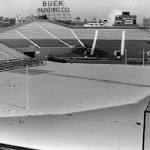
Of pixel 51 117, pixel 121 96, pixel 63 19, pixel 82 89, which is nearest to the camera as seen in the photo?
pixel 51 117

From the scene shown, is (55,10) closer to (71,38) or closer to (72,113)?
(71,38)

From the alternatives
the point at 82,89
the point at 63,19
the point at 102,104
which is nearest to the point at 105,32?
the point at 63,19

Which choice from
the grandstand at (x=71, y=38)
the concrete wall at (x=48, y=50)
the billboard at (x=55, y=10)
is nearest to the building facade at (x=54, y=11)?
the billboard at (x=55, y=10)

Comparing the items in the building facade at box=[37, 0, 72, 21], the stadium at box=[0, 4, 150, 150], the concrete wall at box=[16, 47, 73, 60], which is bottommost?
the concrete wall at box=[16, 47, 73, 60]

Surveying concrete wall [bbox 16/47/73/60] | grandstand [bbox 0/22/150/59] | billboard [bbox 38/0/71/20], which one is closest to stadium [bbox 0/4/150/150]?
concrete wall [bbox 16/47/73/60]

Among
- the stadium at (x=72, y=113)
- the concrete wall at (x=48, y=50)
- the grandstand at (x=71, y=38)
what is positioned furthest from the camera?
the grandstand at (x=71, y=38)

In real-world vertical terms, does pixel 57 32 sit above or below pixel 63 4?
below

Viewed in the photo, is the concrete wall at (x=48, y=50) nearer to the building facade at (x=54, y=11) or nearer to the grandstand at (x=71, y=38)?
the grandstand at (x=71, y=38)

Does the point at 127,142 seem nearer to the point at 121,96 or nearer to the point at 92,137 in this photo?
the point at 92,137

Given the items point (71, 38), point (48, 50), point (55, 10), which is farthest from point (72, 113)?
point (55, 10)

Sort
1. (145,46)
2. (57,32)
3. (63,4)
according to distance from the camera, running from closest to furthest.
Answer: (145,46), (57,32), (63,4)

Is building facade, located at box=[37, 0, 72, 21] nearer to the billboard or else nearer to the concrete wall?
the billboard

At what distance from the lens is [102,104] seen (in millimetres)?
11078

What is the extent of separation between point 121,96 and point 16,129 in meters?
6.93
